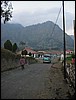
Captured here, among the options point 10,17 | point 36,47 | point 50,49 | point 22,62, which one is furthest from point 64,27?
point 36,47

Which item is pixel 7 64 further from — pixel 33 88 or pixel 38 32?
pixel 38 32

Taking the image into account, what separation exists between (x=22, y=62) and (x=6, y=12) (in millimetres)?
13495

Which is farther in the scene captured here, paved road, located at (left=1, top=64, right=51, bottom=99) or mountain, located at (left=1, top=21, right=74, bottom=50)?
mountain, located at (left=1, top=21, right=74, bottom=50)

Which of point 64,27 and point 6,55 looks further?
point 6,55

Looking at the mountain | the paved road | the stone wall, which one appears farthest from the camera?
the mountain

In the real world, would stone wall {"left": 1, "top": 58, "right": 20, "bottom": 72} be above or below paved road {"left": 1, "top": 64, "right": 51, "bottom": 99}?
above

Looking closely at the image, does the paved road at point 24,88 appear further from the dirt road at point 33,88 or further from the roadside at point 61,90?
the roadside at point 61,90

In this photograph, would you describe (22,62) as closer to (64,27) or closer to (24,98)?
(64,27)

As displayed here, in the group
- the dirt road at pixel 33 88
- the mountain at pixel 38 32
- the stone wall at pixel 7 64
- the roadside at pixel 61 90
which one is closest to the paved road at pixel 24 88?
the dirt road at pixel 33 88

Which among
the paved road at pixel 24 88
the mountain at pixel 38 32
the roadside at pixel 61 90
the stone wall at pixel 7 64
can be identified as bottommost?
the roadside at pixel 61 90

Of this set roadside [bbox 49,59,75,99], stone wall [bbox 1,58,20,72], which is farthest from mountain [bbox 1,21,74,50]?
roadside [bbox 49,59,75,99]

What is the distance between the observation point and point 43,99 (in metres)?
11.5

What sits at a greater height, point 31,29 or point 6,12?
point 31,29

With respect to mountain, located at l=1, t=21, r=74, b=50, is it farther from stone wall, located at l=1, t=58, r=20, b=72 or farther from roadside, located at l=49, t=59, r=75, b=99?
roadside, located at l=49, t=59, r=75, b=99
